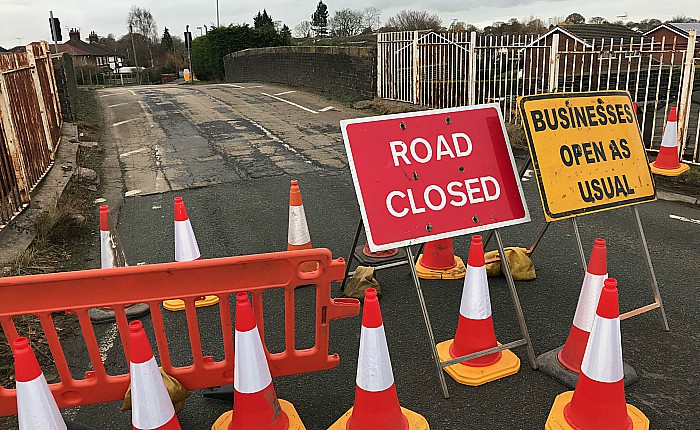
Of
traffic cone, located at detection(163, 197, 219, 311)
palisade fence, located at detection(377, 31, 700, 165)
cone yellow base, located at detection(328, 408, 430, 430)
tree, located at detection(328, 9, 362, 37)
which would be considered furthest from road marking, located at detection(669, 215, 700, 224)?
A: tree, located at detection(328, 9, 362, 37)

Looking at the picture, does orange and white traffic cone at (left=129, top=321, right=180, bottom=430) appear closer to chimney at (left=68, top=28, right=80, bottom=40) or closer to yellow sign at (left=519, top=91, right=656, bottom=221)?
yellow sign at (left=519, top=91, right=656, bottom=221)

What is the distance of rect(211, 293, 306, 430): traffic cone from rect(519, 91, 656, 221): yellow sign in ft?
6.38

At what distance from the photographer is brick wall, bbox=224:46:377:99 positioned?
14.9 meters

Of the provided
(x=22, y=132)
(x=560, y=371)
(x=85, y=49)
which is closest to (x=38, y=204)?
(x=22, y=132)

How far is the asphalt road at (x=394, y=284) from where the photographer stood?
289 centimetres

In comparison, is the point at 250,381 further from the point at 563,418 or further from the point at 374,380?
the point at 563,418

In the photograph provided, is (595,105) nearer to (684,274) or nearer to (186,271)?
(684,274)

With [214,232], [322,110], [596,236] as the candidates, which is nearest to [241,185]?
[214,232]

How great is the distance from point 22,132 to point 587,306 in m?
6.69

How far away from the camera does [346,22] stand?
56406mm

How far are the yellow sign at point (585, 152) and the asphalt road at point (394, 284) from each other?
93 cm

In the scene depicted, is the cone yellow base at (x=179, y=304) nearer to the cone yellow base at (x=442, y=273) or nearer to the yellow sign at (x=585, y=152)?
the cone yellow base at (x=442, y=273)

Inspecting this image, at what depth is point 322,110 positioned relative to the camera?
47.3 ft

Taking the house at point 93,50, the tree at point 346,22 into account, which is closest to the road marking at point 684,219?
the tree at point 346,22
